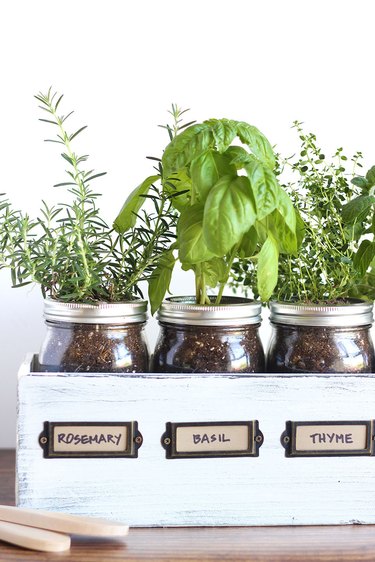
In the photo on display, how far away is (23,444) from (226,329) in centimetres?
24

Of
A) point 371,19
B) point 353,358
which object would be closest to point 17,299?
point 353,358

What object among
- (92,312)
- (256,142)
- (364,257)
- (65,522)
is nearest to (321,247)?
(364,257)

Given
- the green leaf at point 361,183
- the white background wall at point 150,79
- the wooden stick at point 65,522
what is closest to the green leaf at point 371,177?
the green leaf at point 361,183

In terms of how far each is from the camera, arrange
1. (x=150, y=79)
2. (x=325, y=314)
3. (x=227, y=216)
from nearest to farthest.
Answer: (x=227, y=216), (x=325, y=314), (x=150, y=79)

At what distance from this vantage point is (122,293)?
3.01 feet

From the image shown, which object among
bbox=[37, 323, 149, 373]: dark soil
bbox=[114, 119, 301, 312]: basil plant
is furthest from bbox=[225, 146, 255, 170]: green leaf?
bbox=[37, 323, 149, 373]: dark soil

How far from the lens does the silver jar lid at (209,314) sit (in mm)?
865

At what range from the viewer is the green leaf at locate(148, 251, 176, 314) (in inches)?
36.6

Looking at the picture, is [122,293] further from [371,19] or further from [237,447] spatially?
[371,19]

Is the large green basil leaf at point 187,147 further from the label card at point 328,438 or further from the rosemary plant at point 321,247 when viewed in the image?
the label card at point 328,438

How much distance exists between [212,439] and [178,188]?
28 cm

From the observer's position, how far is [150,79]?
1263 mm

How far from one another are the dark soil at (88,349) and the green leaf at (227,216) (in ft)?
0.52

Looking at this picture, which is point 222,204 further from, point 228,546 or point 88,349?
point 228,546
